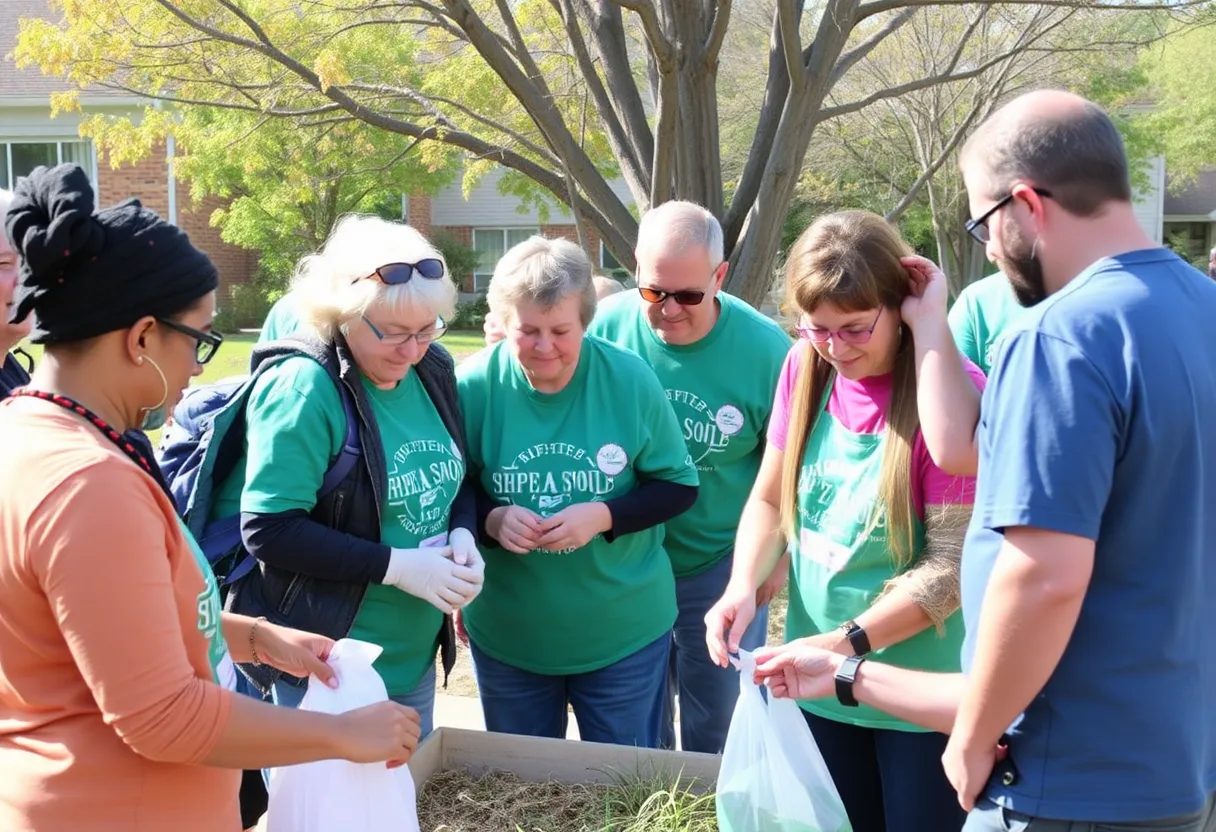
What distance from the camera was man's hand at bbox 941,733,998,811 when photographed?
5.74 feet

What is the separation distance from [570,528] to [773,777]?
35.9 inches

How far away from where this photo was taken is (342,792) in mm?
2188

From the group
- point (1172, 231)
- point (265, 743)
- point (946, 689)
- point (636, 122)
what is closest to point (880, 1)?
point (636, 122)

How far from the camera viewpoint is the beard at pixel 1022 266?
1712 mm

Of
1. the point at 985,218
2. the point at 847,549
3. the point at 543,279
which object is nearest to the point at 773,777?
the point at 847,549

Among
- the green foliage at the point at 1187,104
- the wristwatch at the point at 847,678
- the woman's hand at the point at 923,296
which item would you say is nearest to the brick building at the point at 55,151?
the woman's hand at the point at 923,296

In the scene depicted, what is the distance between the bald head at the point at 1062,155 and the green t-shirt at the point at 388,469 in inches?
65.3

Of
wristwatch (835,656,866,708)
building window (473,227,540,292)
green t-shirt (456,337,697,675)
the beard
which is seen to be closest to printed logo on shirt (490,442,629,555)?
green t-shirt (456,337,697,675)

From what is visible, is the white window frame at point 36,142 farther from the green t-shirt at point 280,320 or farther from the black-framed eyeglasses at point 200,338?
the black-framed eyeglasses at point 200,338

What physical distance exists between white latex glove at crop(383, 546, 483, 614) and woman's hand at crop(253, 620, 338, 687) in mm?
421

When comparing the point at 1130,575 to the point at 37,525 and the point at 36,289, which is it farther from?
the point at 36,289

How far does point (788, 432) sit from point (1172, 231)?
4380 centimetres

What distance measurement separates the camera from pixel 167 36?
8.53 metres

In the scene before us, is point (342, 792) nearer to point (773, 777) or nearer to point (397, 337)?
point (773, 777)
